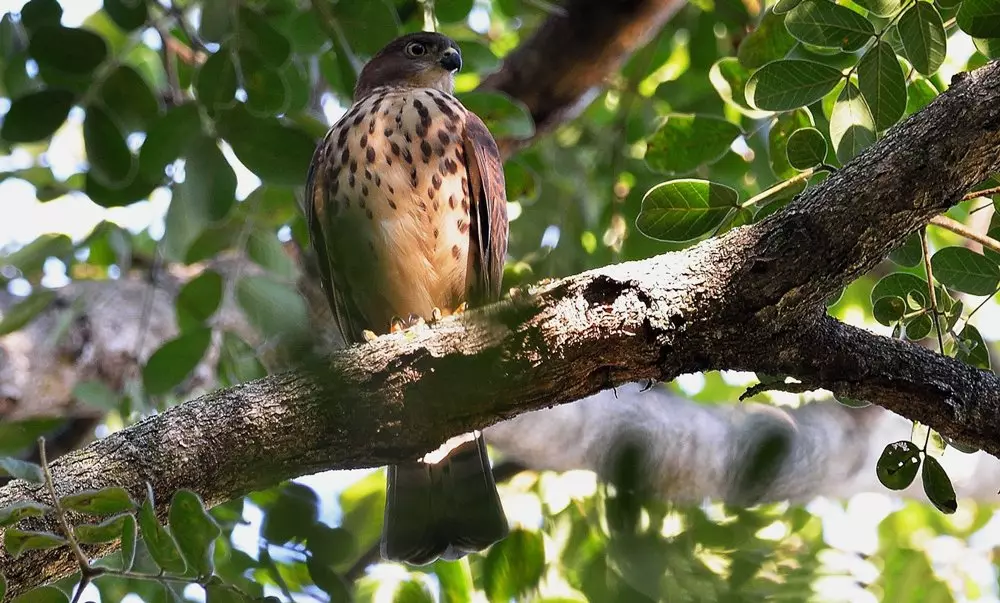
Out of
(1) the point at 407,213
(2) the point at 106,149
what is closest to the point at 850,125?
(1) the point at 407,213

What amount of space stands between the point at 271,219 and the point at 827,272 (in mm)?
3124

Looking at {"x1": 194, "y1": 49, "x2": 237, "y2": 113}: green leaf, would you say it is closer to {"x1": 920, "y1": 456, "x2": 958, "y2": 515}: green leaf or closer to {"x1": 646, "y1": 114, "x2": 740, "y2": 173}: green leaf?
{"x1": 646, "y1": 114, "x2": 740, "y2": 173}: green leaf

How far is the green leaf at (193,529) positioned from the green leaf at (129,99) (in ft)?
6.50

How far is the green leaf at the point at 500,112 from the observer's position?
4.29m

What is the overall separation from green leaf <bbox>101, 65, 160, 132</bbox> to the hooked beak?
4.20 feet

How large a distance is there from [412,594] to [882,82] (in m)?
1.70

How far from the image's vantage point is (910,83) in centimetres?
288

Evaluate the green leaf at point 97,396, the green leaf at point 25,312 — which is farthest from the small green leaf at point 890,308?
the green leaf at point 25,312

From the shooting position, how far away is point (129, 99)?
356 cm

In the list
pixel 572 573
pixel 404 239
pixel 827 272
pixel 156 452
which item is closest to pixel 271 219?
pixel 404 239

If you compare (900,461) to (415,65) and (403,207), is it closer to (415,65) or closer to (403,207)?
(403,207)

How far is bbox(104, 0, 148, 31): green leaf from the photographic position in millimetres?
3537

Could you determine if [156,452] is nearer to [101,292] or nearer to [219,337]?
[219,337]

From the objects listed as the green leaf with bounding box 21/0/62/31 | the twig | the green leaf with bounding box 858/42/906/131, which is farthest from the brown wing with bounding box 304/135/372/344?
the twig
